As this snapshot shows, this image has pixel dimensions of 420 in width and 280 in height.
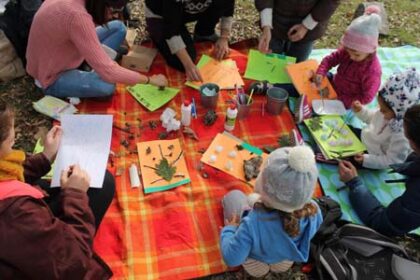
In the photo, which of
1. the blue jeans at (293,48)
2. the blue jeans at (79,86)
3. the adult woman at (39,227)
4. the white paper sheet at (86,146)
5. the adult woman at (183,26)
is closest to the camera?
the adult woman at (39,227)

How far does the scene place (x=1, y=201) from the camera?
1356 mm

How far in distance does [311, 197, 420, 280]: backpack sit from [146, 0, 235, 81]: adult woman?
→ 169 cm

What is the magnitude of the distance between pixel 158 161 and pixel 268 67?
147cm

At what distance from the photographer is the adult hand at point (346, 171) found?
260cm

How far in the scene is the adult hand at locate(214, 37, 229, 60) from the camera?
3.45 m

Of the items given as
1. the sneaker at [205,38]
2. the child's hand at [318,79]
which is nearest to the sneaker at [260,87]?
the child's hand at [318,79]

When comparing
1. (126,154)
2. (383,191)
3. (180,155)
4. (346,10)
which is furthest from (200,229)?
(346,10)

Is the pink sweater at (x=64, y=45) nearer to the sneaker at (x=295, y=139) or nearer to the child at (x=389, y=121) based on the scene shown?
the sneaker at (x=295, y=139)

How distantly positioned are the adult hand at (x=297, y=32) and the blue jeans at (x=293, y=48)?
151 mm

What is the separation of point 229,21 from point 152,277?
7.81 ft

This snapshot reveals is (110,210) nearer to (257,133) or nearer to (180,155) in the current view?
(180,155)

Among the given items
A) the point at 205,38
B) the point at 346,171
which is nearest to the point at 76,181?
the point at 346,171

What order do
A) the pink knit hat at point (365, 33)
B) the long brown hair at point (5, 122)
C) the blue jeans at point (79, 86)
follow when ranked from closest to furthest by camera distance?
1. the long brown hair at point (5, 122)
2. the pink knit hat at point (365, 33)
3. the blue jeans at point (79, 86)

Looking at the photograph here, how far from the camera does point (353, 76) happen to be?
307 cm
